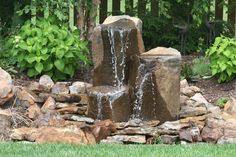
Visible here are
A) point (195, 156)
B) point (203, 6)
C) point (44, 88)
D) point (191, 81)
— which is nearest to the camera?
point (195, 156)

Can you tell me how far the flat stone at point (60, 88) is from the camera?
828 cm

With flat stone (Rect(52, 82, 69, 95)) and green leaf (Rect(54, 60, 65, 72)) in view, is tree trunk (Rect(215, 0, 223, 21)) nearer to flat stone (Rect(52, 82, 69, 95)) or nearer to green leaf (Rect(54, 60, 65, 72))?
green leaf (Rect(54, 60, 65, 72))

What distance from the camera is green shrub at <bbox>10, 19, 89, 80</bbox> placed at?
8656 millimetres

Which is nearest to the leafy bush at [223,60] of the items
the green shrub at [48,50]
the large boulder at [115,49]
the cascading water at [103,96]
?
the large boulder at [115,49]

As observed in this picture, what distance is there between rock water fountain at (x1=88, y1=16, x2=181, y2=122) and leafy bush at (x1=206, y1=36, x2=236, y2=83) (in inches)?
39.4

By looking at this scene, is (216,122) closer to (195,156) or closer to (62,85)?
(195,156)

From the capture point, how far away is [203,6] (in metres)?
9.86

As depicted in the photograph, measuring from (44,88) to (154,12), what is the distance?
10.7 feet

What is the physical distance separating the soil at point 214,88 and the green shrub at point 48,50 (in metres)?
1.55

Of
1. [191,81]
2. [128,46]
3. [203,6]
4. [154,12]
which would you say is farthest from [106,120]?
[154,12]

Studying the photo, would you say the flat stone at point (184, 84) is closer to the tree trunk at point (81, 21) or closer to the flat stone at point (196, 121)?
the flat stone at point (196, 121)

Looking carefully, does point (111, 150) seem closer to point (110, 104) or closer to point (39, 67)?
point (110, 104)

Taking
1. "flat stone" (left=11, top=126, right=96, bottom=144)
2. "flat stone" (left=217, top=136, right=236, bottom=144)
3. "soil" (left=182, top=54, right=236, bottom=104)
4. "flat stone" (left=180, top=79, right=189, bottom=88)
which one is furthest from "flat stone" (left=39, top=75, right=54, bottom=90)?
"flat stone" (left=217, top=136, right=236, bottom=144)

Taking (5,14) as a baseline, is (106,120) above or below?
below
